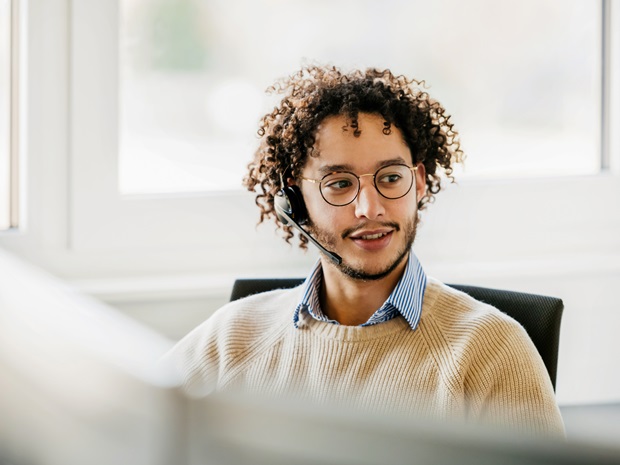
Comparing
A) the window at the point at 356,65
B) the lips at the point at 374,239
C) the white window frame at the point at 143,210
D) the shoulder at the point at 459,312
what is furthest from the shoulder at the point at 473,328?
the window at the point at 356,65

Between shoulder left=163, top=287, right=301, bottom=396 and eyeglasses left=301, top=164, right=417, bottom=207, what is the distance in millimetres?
189

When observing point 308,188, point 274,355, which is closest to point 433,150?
point 308,188

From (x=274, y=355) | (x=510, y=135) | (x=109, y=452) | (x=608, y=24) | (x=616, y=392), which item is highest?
(x=608, y=24)

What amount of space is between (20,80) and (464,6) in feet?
3.31

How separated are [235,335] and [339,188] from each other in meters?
0.29

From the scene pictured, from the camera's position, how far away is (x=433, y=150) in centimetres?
162

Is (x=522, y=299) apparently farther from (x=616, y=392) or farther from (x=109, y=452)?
(x=109, y=452)

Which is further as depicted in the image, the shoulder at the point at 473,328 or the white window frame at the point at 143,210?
the white window frame at the point at 143,210

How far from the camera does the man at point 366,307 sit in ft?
4.50

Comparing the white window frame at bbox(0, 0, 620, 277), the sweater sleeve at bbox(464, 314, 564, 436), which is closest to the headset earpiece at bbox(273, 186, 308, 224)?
the sweater sleeve at bbox(464, 314, 564, 436)

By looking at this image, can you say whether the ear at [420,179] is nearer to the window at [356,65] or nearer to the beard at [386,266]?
the beard at [386,266]

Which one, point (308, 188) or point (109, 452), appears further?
point (308, 188)

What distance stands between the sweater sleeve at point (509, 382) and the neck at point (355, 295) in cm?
18

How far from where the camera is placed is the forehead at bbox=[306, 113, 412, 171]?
1.47 meters
